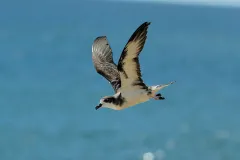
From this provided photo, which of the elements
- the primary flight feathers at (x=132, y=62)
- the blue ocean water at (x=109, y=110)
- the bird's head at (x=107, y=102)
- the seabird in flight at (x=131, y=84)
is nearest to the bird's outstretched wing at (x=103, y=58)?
the primary flight feathers at (x=132, y=62)

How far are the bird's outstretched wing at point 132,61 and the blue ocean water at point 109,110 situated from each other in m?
26.0

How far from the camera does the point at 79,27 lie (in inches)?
4181

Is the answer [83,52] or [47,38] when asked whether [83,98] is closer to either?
[83,52]

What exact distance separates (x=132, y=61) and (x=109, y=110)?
39.2 m

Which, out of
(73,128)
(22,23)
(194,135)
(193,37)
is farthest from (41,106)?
(22,23)

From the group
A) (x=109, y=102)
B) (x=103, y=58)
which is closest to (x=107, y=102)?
(x=109, y=102)

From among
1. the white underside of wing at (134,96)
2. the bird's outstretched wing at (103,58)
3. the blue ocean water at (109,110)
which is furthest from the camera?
the blue ocean water at (109,110)

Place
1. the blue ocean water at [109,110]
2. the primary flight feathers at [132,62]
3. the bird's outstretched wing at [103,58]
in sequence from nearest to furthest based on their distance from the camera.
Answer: the primary flight feathers at [132,62] < the bird's outstretched wing at [103,58] < the blue ocean water at [109,110]

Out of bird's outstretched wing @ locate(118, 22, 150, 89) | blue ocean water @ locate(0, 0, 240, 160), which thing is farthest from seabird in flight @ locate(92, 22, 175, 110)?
blue ocean water @ locate(0, 0, 240, 160)

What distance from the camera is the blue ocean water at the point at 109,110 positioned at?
38.7 metres

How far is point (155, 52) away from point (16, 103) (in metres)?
26.6

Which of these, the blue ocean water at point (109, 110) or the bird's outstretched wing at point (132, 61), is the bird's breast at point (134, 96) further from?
the blue ocean water at point (109, 110)

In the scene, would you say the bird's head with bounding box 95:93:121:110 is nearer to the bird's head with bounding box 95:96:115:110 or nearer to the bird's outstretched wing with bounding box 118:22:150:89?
the bird's head with bounding box 95:96:115:110

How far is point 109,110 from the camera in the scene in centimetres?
4828
